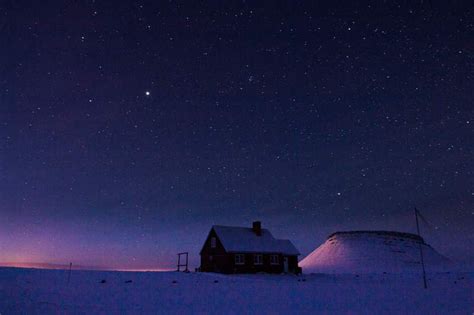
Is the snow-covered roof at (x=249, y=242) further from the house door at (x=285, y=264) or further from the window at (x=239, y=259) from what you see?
the house door at (x=285, y=264)

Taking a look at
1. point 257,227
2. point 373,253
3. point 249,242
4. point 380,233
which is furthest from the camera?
point 380,233

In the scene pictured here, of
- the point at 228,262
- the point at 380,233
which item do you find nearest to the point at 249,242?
the point at 228,262

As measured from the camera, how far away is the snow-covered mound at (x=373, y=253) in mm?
92938

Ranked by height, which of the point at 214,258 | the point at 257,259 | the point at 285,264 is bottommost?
the point at 285,264

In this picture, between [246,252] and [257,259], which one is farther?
[257,259]

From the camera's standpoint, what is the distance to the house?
43.4 m

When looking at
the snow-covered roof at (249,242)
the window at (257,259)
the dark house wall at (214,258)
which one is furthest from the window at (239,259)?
the window at (257,259)

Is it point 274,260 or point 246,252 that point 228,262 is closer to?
point 246,252

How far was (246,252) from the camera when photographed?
44.0 m

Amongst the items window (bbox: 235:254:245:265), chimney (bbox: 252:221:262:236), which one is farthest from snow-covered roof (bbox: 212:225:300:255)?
window (bbox: 235:254:245:265)

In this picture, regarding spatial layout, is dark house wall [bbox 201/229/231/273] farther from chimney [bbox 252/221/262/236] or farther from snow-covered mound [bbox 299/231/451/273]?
snow-covered mound [bbox 299/231/451/273]

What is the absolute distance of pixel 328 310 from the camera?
47.7 feet

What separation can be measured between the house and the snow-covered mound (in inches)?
1776

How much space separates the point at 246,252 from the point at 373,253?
72.0m
